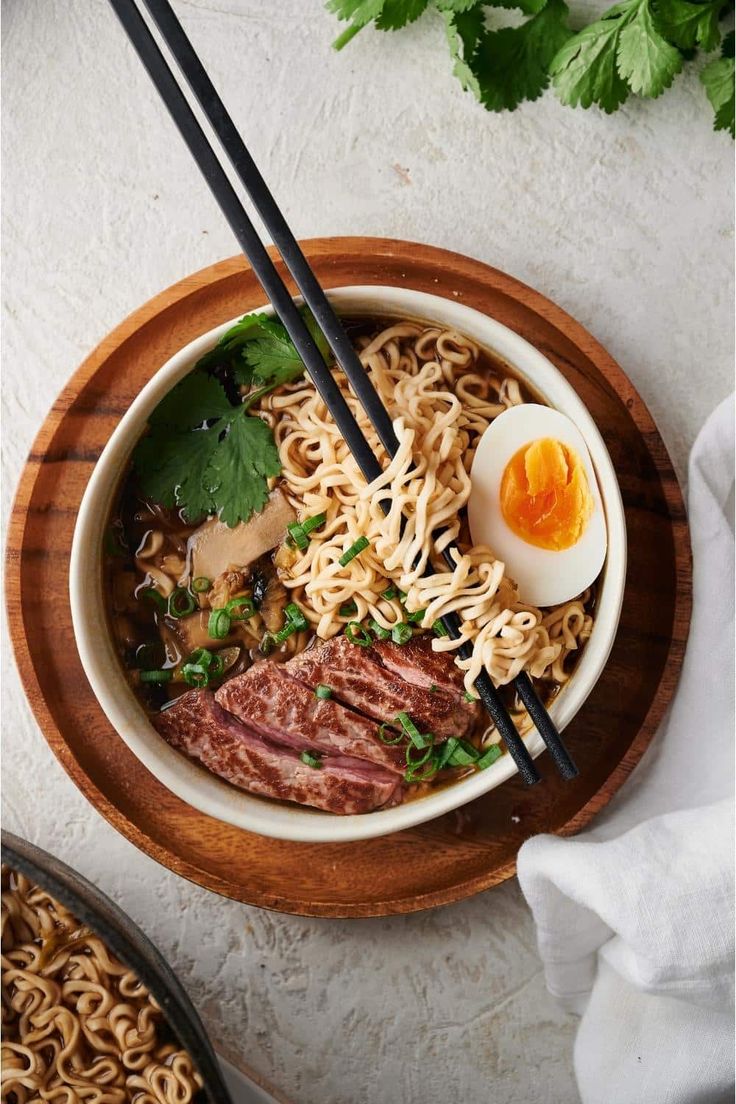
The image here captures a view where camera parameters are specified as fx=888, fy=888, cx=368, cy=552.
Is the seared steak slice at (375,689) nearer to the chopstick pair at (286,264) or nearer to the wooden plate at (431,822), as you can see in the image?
the chopstick pair at (286,264)

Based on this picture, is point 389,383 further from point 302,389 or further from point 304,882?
point 304,882

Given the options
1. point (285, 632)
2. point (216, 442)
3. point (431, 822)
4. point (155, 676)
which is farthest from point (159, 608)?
point (431, 822)

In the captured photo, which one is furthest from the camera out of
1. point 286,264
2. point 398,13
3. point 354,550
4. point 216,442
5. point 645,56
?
point 398,13

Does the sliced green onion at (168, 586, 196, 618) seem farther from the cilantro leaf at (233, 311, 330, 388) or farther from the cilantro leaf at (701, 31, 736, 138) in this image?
the cilantro leaf at (701, 31, 736, 138)

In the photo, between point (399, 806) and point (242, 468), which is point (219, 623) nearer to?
point (242, 468)

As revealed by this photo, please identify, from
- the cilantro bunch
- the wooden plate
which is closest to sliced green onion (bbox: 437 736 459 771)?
the wooden plate
